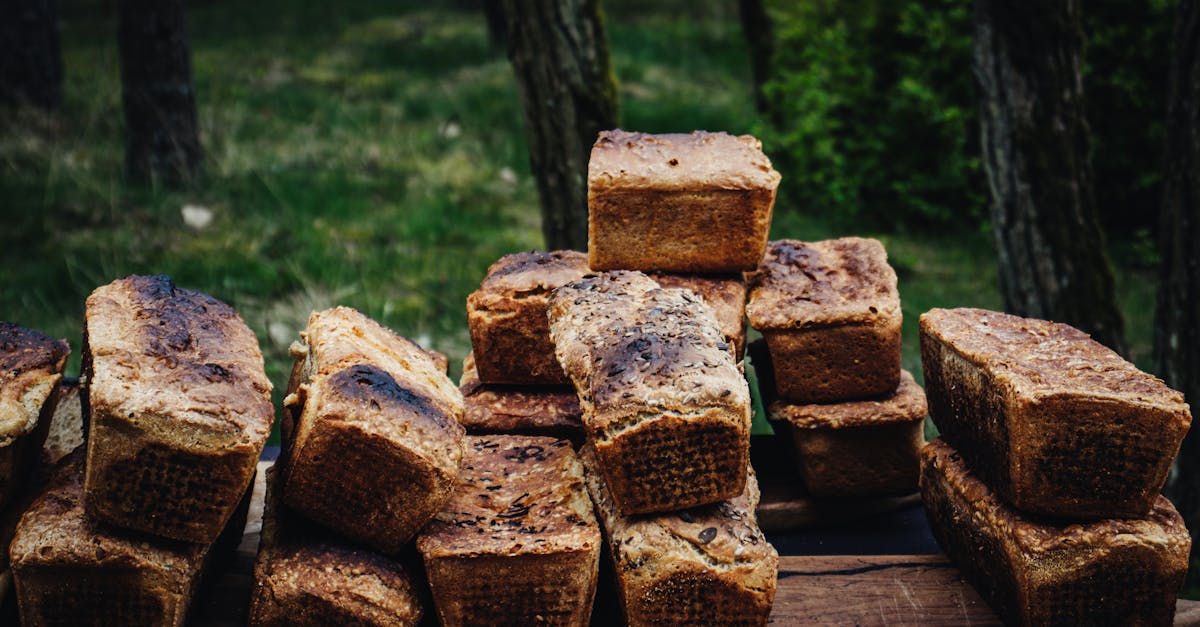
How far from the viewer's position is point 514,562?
217 centimetres

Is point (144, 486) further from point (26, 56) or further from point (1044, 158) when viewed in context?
point (26, 56)

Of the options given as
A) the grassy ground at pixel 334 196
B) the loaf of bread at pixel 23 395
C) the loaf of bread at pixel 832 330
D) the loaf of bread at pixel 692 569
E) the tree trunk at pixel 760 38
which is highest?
the loaf of bread at pixel 23 395

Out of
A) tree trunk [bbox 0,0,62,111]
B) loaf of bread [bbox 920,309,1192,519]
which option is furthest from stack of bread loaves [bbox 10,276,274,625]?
tree trunk [bbox 0,0,62,111]

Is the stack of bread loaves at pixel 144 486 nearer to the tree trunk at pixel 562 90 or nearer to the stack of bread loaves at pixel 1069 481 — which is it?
the stack of bread loaves at pixel 1069 481

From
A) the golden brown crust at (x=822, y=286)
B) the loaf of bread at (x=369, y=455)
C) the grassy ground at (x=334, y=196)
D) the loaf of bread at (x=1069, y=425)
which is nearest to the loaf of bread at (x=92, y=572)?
the loaf of bread at (x=369, y=455)

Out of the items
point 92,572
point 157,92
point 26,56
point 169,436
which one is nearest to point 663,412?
point 169,436

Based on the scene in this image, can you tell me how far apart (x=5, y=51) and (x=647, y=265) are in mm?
7912

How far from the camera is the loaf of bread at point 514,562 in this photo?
2173 millimetres

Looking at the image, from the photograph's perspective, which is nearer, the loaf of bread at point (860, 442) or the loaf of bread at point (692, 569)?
the loaf of bread at point (692, 569)

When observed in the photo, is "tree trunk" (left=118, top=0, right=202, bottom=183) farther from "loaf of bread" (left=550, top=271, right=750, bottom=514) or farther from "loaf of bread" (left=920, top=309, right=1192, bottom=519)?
"loaf of bread" (left=920, top=309, right=1192, bottom=519)

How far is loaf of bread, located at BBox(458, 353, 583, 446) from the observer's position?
2740 mm

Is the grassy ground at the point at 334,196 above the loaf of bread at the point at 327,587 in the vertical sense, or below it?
below

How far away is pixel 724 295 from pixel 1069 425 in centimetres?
95

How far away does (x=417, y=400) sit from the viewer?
227 cm
